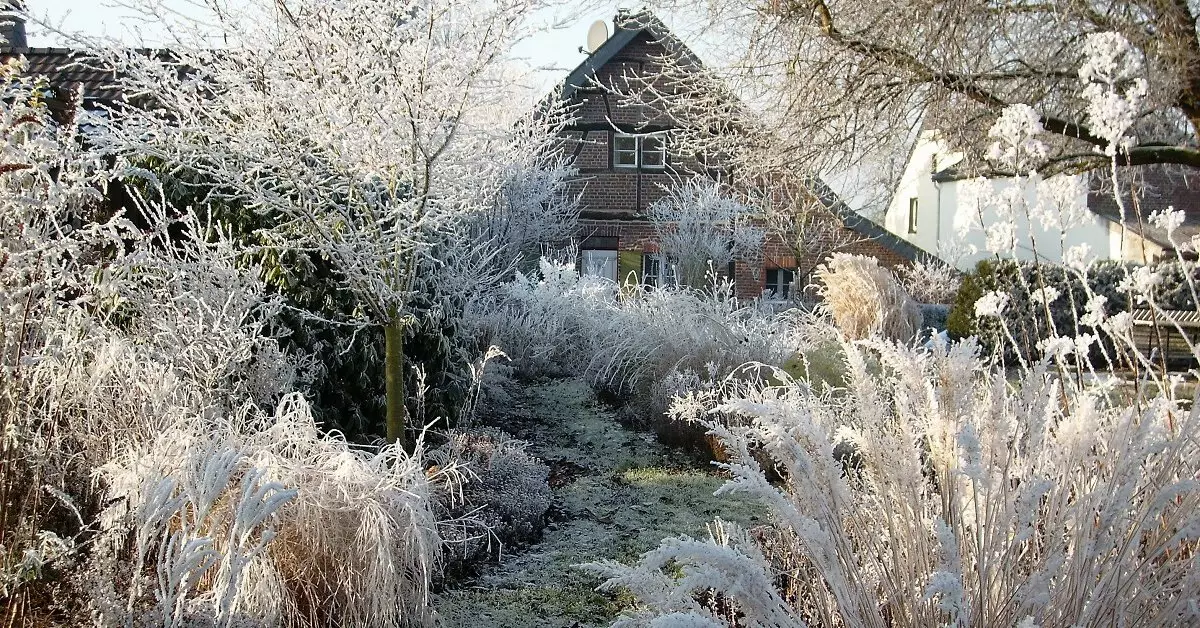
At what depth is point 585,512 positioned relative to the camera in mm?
4672

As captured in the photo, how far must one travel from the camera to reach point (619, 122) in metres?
16.9

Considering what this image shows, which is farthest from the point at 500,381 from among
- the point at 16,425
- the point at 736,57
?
the point at 16,425

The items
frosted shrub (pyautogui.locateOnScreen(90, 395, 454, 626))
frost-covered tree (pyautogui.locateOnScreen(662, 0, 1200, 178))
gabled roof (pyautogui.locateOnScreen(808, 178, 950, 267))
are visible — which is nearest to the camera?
frosted shrub (pyautogui.locateOnScreen(90, 395, 454, 626))

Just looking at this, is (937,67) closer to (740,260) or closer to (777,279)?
(740,260)

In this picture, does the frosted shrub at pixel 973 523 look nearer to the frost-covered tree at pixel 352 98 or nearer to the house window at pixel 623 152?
the frost-covered tree at pixel 352 98

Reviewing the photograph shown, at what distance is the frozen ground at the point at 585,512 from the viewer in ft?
11.3

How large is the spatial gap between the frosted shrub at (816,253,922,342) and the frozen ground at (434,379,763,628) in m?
2.59

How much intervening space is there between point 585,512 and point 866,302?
4566 millimetres

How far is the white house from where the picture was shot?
8.59ft

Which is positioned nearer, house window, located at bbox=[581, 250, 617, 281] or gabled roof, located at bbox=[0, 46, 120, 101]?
gabled roof, located at bbox=[0, 46, 120, 101]

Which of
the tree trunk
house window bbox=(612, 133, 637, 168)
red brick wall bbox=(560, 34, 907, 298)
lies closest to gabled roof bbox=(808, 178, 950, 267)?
red brick wall bbox=(560, 34, 907, 298)

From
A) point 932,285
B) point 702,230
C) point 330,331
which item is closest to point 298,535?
point 330,331

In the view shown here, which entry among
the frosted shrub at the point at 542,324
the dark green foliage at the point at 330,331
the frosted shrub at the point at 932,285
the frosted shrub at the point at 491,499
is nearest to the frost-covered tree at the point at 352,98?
the dark green foliage at the point at 330,331

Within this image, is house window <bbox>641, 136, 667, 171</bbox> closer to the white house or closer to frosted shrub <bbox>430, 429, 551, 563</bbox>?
the white house
